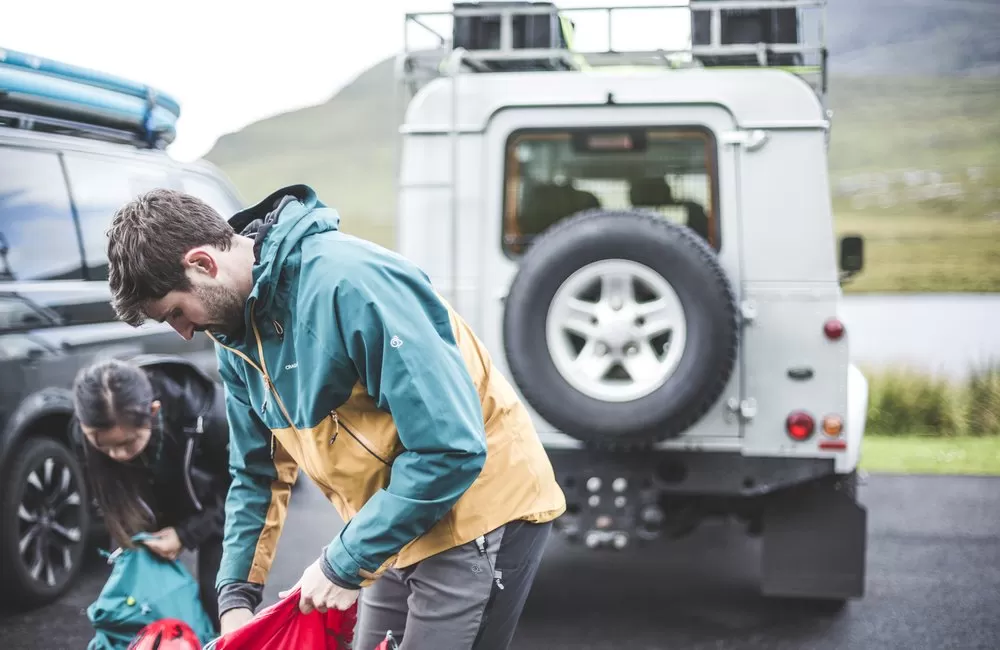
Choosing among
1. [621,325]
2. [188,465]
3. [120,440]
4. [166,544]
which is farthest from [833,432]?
[120,440]

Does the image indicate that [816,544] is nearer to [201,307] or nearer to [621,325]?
[621,325]

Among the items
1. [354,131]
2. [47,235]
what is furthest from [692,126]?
[354,131]

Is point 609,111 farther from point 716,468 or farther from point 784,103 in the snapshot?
point 716,468

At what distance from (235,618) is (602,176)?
323cm

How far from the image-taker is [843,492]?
16.5ft

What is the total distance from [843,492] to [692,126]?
173cm

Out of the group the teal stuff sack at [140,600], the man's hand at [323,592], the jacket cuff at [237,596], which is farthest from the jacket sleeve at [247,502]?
the teal stuff sack at [140,600]

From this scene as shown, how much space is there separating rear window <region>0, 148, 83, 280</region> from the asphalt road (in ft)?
5.12

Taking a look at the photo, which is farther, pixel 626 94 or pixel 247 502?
pixel 626 94

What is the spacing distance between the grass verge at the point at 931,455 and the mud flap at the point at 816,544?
3.96 metres

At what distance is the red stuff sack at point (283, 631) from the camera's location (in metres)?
2.23

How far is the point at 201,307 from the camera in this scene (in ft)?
6.65

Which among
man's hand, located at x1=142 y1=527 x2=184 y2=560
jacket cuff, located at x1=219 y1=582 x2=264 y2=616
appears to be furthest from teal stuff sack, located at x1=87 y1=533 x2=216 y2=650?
jacket cuff, located at x1=219 y1=582 x2=264 y2=616

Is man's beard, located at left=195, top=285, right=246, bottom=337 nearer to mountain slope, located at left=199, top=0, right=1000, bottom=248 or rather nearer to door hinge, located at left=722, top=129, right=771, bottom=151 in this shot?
door hinge, located at left=722, top=129, right=771, bottom=151
